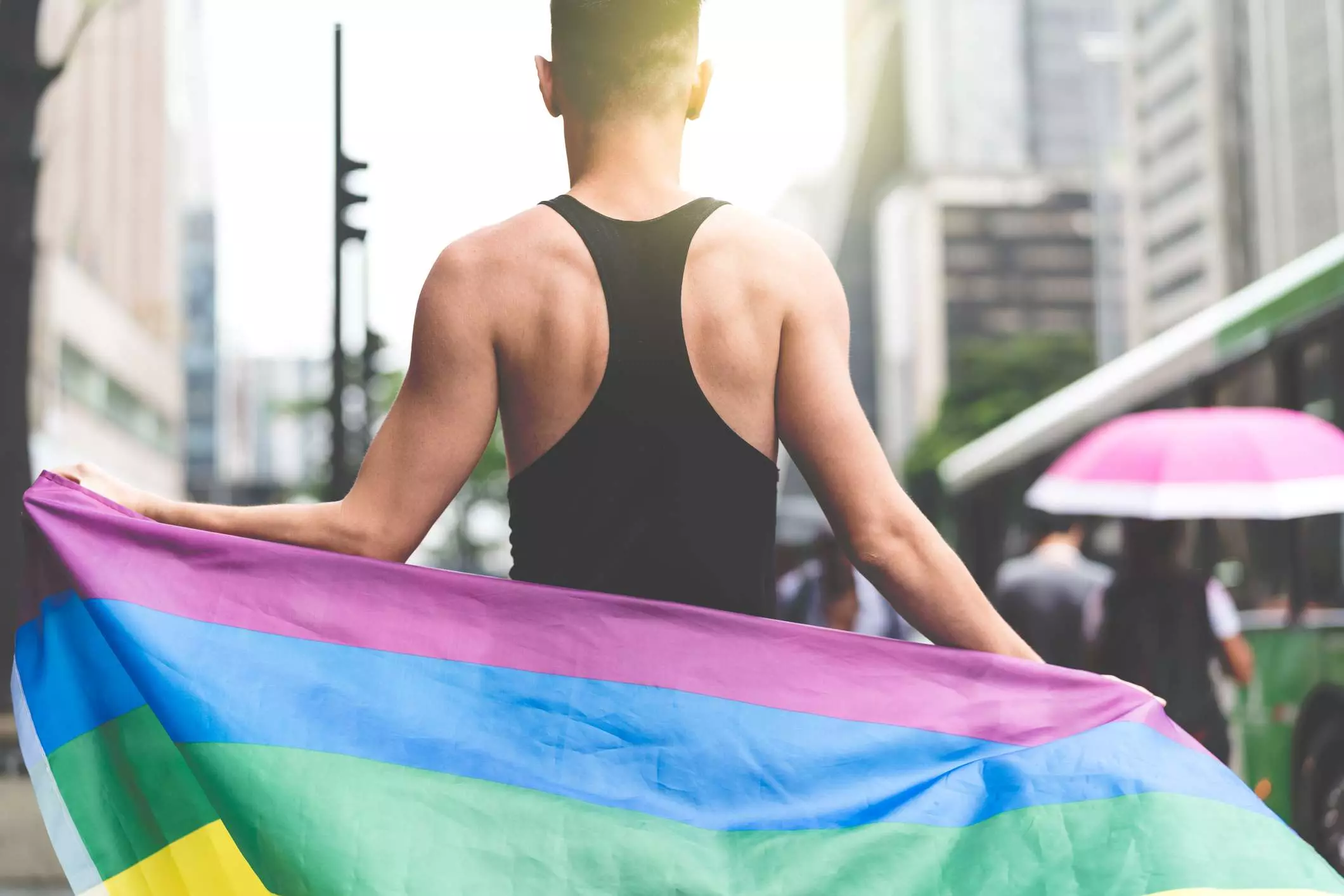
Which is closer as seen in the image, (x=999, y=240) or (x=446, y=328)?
(x=446, y=328)

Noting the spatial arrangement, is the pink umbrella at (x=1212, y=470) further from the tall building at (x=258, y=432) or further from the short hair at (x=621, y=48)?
the tall building at (x=258, y=432)

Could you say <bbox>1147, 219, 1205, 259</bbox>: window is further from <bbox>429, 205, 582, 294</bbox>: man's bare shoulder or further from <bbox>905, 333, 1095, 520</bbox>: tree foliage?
<bbox>429, 205, 582, 294</bbox>: man's bare shoulder

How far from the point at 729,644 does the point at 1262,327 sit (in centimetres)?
772

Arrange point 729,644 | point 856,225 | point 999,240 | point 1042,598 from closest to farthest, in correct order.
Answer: point 729,644 → point 1042,598 → point 999,240 → point 856,225

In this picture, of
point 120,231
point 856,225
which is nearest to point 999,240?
point 856,225

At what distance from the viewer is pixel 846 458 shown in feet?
8.03

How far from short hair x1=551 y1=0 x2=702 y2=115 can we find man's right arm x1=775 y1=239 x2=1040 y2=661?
32 cm

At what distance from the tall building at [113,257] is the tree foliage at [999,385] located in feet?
111

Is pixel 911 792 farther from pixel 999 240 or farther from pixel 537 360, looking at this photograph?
pixel 999 240

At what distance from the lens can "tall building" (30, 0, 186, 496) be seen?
142 feet

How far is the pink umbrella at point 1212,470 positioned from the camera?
7355mm

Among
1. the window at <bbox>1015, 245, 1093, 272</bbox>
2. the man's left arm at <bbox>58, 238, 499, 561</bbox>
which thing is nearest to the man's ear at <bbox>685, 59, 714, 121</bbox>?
the man's left arm at <bbox>58, 238, 499, 561</bbox>

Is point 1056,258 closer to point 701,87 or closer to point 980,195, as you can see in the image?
point 980,195

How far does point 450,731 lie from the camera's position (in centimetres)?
236
